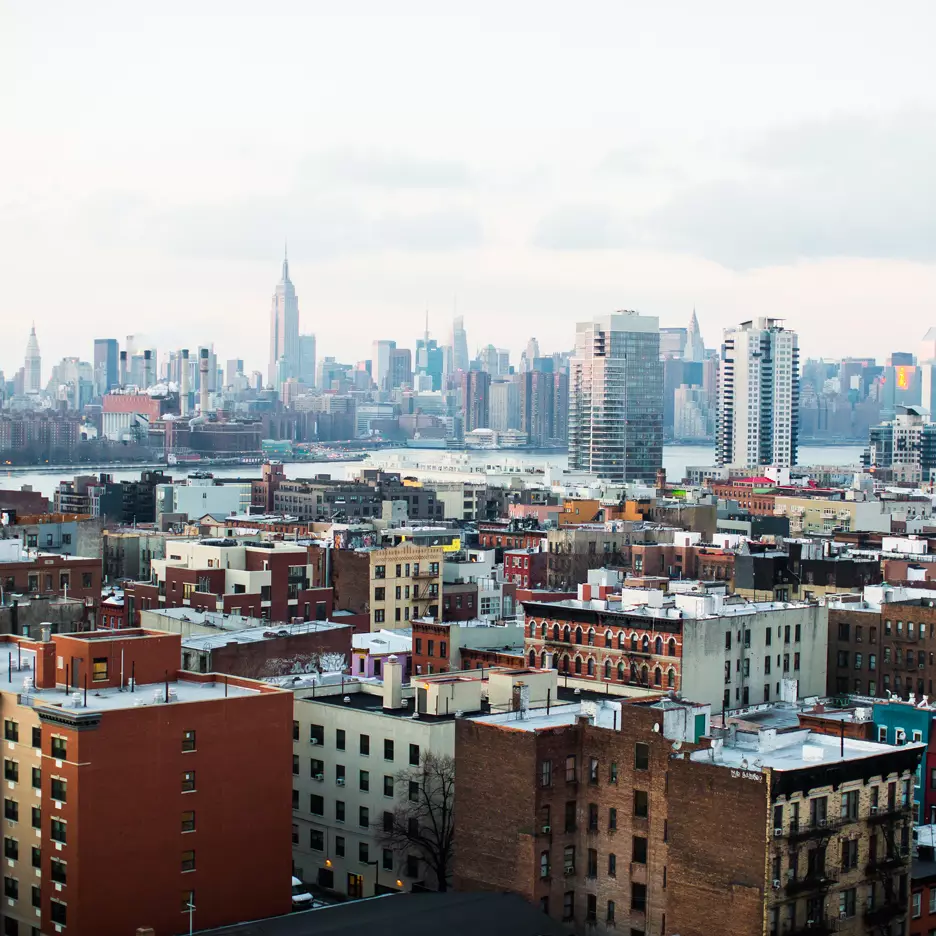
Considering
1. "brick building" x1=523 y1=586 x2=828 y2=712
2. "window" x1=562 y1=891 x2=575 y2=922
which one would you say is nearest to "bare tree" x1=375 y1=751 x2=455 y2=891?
"window" x1=562 y1=891 x2=575 y2=922

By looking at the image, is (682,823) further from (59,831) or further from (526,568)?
(526,568)

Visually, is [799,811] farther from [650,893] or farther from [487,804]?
[487,804]

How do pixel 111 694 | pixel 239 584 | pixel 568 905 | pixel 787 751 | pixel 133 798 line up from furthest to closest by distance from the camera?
pixel 239 584 < pixel 111 694 < pixel 787 751 < pixel 568 905 < pixel 133 798

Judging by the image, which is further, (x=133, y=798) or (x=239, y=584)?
(x=239, y=584)

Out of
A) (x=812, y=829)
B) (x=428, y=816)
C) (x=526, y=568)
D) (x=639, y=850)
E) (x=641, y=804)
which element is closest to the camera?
(x=812, y=829)

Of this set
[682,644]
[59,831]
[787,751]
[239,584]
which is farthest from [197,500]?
[787,751]

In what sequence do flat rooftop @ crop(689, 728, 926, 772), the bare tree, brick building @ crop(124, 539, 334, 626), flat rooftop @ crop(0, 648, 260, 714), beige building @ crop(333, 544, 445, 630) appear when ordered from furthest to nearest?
beige building @ crop(333, 544, 445, 630), brick building @ crop(124, 539, 334, 626), the bare tree, flat rooftop @ crop(0, 648, 260, 714), flat rooftop @ crop(689, 728, 926, 772)

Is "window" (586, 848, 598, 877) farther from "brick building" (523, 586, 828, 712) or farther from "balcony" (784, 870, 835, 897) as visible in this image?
"brick building" (523, 586, 828, 712)
